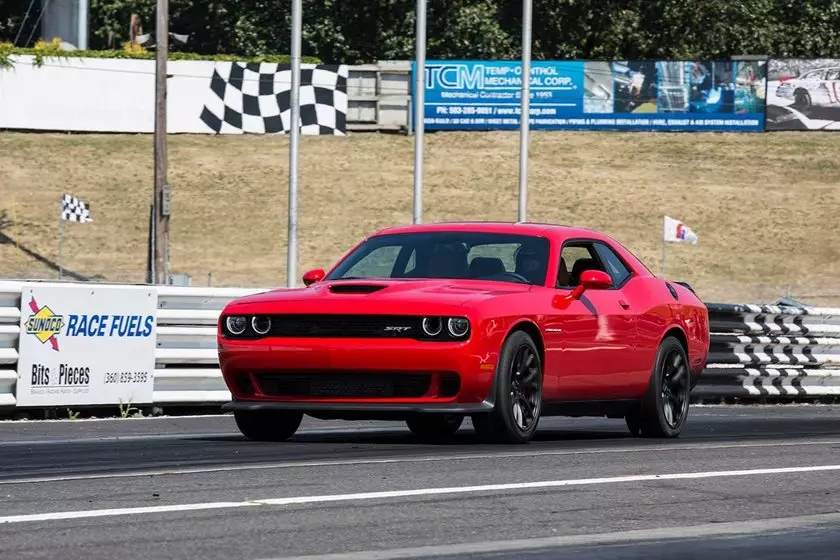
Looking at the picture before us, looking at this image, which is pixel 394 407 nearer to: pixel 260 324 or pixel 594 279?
pixel 260 324

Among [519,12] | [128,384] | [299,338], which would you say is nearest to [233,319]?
[299,338]

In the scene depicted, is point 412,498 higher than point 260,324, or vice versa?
point 260,324

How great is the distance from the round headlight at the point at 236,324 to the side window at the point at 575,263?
209 cm

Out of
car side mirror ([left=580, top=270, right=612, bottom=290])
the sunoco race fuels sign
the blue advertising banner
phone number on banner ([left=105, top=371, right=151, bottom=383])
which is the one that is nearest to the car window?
car side mirror ([left=580, top=270, right=612, bottom=290])

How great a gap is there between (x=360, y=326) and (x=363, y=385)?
1.13 ft

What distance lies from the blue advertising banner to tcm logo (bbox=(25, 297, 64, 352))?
36684 millimetres

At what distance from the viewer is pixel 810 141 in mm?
52375

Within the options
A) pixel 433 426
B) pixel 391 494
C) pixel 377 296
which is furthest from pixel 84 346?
pixel 391 494

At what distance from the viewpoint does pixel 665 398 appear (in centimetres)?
1251

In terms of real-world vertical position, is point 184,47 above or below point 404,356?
above

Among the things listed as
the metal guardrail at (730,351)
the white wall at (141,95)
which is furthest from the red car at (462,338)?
the white wall at (141,95)

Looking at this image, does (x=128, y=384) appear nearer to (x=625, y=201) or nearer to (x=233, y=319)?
(x=233, y=319)

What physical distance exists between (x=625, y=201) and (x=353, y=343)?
3804 centimetres

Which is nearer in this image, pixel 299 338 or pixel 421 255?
pixel 299 338
